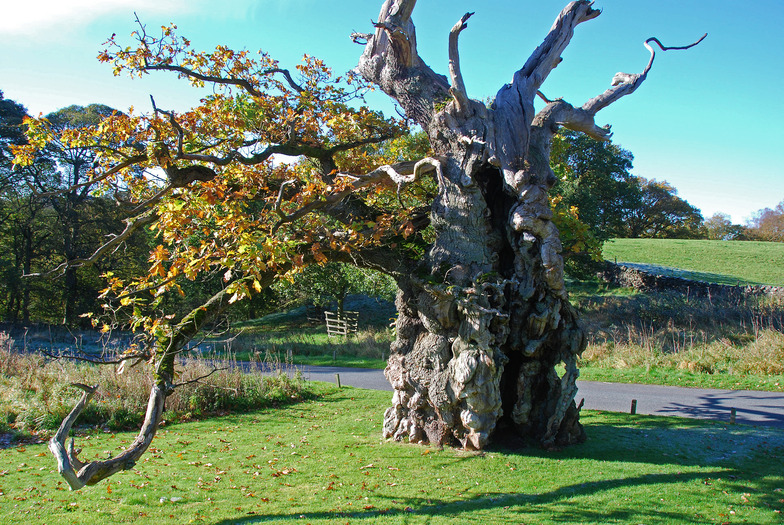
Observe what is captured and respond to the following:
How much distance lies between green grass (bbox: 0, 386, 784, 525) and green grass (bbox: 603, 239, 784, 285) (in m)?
25.6

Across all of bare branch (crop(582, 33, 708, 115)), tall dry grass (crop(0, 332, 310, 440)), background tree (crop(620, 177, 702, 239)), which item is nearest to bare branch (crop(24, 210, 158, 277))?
tall dry grass (crop(0, 332, 310, 440))

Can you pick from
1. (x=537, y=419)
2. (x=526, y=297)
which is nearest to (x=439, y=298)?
(x=526, y=297)

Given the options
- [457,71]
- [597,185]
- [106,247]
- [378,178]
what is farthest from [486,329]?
[597,185]

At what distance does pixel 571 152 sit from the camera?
30734mm

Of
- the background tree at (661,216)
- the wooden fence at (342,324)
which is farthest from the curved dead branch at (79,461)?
the background tree at (661,216)

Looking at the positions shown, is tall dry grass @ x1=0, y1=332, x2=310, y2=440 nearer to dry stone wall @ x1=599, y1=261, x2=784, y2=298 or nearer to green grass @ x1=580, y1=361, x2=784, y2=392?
green grass @ x1=580, y1=361, x2=784, y2=392

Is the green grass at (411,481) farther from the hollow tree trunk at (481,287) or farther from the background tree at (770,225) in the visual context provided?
the background tree at (770,225)

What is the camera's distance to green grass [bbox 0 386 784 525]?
5.89 m

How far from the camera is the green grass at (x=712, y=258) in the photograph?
3162 centimetres

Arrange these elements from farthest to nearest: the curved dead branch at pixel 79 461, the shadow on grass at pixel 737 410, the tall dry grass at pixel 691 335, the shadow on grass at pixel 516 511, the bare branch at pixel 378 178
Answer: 1. the tall dry grass at pixel 691 335
2. the shadow on grass at pixel 737 410
3. the bare branch at pixel 378 178
4. the shadow on grass at pixel 516 511
5. the curved dead branch at pixel 79 461

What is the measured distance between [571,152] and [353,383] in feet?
71.9

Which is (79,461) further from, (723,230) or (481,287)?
(723,230)

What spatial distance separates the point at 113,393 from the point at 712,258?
41576 millimetres

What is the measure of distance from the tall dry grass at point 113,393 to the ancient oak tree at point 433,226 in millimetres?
3230
